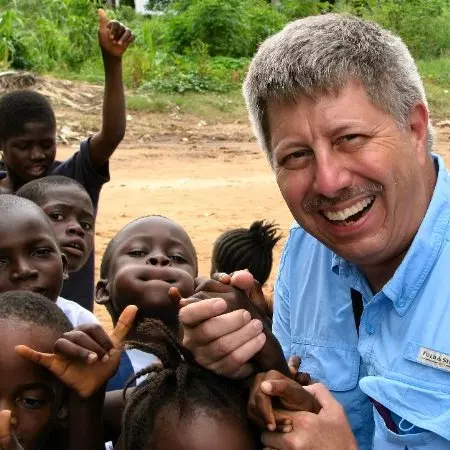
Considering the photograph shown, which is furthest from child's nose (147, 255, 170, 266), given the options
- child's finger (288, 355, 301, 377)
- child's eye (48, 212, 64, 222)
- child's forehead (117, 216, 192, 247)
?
child's finger (288, 355, 301, 377)

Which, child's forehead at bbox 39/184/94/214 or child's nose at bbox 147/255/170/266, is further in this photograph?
child's forehead at bbox 39/184/94/214

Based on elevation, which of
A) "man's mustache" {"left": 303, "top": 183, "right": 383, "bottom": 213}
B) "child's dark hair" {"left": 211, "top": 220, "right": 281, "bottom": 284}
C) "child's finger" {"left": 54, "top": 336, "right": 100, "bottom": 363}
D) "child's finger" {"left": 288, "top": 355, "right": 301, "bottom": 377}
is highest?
"man's mustache" {"left": 303, "top": 183, "right": 383, "bottom": 213}

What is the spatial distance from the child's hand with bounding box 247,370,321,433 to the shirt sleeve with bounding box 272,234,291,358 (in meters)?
0.64

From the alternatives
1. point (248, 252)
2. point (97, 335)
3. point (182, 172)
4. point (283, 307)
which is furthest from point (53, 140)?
point (182, 172)

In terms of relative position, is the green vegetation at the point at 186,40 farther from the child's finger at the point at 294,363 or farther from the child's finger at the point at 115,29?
the child's finger at the point at 294,363

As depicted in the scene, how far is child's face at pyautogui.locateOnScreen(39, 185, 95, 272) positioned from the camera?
11.9 ft

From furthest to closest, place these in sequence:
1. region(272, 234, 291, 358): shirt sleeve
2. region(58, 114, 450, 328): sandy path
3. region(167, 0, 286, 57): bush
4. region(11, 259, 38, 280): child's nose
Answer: region(167, 0, 286, 57): bush, region(58, 114, 450, 328): sandy path, region(11, 259, 38, 280): child's nose, region(272, 234, 291, 358): shirt sleeve

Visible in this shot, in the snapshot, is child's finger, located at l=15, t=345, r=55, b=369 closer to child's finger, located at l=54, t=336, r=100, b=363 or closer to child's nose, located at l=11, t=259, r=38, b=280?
child's finger, located at l=54, t=336, r=100, b=363

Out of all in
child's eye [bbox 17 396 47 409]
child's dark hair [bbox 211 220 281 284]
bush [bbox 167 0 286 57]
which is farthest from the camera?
bush [bbox 167 0 286 57]

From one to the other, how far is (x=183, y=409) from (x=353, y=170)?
29.9 inches

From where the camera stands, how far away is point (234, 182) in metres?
11.2

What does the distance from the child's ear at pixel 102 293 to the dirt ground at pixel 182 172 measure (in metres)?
2.48

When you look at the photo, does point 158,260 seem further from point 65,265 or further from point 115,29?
point 115,29

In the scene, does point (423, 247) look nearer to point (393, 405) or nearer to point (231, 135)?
Answer: point (393, 405)
